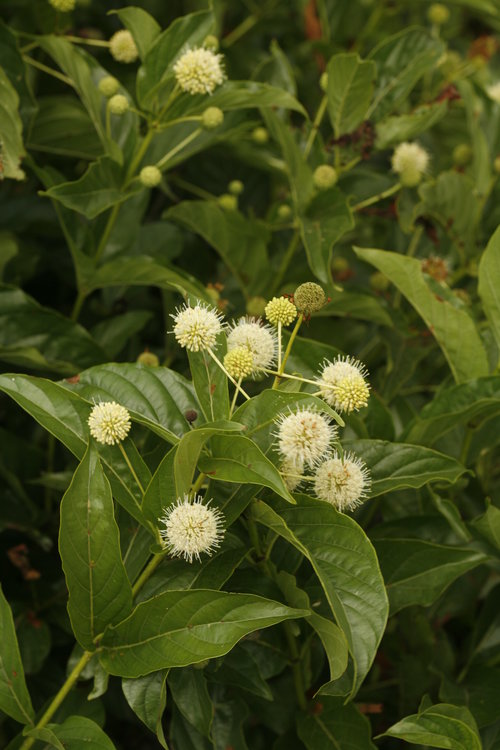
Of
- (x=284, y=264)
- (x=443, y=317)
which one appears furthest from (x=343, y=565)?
(x=284, y=264)

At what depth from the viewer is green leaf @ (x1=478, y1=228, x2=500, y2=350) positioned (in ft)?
4.75

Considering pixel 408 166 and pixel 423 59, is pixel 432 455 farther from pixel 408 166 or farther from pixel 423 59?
pixel 423 59

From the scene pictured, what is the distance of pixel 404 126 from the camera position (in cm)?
183

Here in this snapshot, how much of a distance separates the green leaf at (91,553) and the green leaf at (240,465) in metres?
0.14

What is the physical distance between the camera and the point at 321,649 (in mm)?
1444

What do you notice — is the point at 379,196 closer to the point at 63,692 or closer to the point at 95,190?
the point at 95,190

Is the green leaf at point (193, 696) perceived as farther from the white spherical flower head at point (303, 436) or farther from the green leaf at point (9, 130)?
the green leaf at point (9, 130)

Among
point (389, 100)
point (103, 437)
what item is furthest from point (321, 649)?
point (389, 100)

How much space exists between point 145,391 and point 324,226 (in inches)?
24.6

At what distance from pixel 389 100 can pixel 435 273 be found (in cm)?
41

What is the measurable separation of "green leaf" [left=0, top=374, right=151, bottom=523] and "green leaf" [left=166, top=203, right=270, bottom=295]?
0.66 meters

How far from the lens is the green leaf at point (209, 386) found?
1153 mm

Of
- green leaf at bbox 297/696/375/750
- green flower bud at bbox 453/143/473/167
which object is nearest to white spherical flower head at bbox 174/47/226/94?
green flower bud at bbox 453/143/473/167

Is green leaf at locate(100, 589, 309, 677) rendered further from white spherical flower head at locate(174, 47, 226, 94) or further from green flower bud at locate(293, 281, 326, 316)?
white spherical flower head at locate(174, 47, 226, 94)
